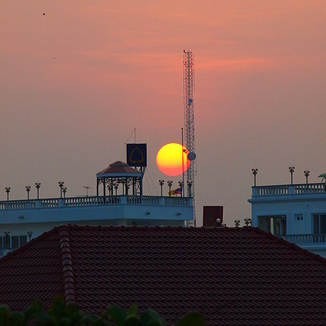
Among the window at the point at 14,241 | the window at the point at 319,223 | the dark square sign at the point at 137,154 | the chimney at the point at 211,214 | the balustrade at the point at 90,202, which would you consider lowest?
the window at the point at 14,241

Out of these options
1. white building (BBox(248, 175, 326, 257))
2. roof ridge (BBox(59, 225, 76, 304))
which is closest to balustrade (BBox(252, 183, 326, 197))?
white building (BBox(248, 175, 326, 257))

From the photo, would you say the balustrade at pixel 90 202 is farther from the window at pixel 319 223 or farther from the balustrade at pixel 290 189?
the window at pixel 319 223

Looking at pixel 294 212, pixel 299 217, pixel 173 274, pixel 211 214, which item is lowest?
pixel 173 274

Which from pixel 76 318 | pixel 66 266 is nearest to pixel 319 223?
pixel 66 266

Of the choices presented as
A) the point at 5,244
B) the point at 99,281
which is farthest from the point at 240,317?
the point at 5,244

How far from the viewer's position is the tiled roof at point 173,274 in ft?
121

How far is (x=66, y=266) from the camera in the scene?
37.7 metres

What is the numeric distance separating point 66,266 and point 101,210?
50.7 meters

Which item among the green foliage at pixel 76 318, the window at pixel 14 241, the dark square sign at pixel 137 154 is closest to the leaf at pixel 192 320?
the green foliage at pixel 76 318

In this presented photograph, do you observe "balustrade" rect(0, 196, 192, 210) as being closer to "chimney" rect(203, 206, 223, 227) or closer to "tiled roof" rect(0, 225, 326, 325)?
"chimney" rect(203, 206, 223, 227)

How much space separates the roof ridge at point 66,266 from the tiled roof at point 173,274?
0.04m

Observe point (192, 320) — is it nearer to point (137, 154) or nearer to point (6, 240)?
point (6, 240)

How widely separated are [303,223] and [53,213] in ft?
75.4

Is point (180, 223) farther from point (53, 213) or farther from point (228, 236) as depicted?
point (228, 236)
